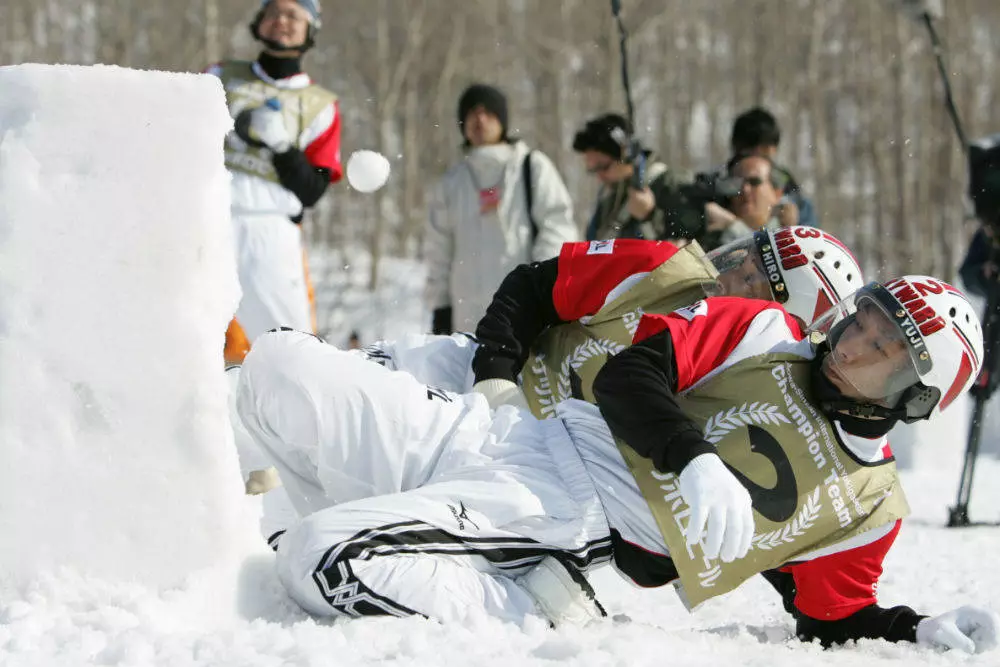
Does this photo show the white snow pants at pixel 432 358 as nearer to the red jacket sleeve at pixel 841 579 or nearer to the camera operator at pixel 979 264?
the red jacket sleeve at pixel 841 579

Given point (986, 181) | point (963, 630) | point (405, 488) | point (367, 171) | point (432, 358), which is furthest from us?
point (986, 181)

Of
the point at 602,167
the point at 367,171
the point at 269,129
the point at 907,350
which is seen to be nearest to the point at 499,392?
the point at 907,350

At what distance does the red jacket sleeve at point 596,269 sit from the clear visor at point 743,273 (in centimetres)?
17

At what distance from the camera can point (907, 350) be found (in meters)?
2.44

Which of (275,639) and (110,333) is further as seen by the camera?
(110,333)

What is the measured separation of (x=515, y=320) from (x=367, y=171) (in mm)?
1448

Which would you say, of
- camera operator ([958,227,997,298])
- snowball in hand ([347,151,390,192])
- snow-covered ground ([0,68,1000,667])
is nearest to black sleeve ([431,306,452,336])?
snowball in hand ([347,151,390,192])

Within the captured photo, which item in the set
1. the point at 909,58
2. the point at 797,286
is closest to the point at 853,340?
the point at 797,286

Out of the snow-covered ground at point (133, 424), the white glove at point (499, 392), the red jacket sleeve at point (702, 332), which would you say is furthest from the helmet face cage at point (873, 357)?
the white glove at point (499, 392)

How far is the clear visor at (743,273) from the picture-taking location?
315 cm

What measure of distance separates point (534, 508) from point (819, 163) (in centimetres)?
1776

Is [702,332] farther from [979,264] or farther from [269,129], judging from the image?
[979,264]

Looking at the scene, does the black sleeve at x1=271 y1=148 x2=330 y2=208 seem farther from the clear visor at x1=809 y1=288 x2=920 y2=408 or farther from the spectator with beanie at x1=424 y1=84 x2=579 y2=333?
the clear visor at x1=809 y1=288 x2=920 y2=408

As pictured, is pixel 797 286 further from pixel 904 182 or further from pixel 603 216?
pixel 904 182
